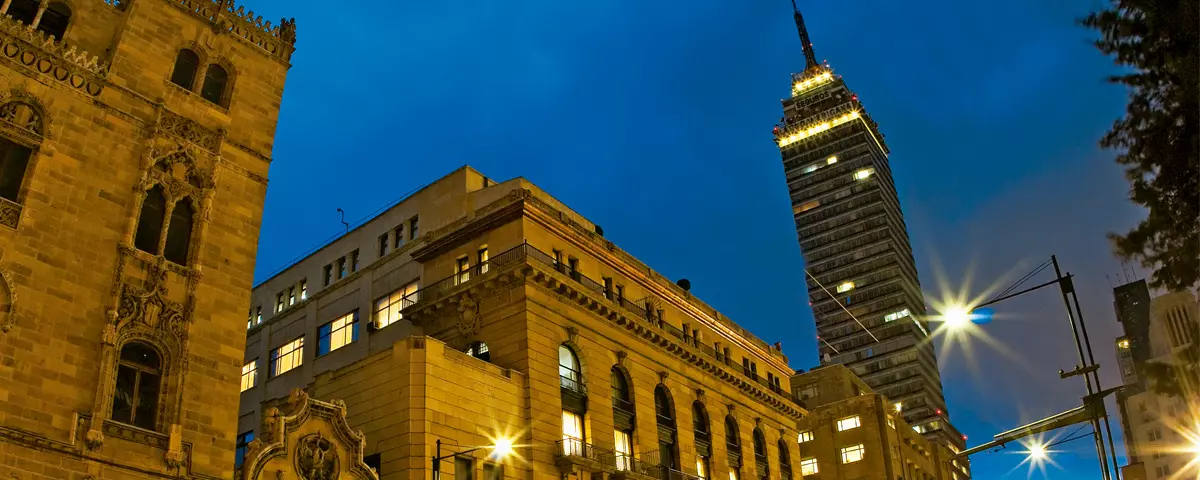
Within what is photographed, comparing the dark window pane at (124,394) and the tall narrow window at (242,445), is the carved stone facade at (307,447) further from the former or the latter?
the tall narrow window at (242,445)

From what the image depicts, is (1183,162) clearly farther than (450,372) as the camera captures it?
No

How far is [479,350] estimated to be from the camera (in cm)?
4894

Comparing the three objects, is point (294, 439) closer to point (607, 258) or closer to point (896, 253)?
point (607, 258)

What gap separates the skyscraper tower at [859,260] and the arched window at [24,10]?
108m

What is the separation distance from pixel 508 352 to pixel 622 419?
8.58 meters

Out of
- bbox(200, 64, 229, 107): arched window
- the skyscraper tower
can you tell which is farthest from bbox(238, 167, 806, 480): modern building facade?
the skyscraper tower

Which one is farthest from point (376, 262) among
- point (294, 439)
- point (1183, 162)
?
point (1183, 162)

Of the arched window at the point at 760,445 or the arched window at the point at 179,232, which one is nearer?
the arched window at the point at 179,232

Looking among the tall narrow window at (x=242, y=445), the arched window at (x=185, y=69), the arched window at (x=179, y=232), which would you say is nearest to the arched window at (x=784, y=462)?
the tall narrow window at (x=242, y=445)

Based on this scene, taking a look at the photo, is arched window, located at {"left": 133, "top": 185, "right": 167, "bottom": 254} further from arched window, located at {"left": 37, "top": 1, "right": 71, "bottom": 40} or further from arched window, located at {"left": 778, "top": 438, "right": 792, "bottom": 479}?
arched window, located at {"left": 778, "top": 438, "right": 792, "bottom": 479}

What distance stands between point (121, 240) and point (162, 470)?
7785 mm

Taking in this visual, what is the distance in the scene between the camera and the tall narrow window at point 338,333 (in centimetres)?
5756

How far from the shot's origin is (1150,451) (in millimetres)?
152250

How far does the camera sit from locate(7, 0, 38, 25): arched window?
3209 cm
